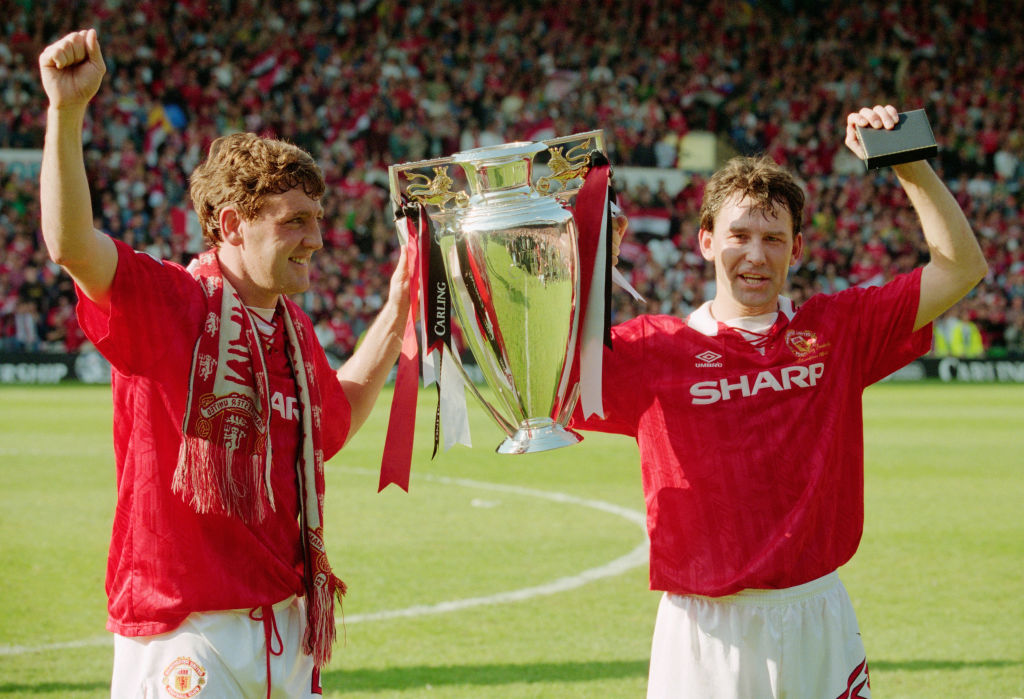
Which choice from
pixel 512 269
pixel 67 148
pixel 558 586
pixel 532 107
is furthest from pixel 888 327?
pixel 532 107

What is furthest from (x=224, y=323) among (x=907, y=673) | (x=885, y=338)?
(x=907, y=673)

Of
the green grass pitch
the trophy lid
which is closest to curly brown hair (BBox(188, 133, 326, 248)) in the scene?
the trophy lid

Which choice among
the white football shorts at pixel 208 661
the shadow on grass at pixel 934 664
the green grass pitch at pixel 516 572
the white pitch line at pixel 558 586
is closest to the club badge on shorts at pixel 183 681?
the white football shorts at pixel 208 661

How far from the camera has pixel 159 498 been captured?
2.37m

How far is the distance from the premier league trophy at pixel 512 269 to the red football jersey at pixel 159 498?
0.53m

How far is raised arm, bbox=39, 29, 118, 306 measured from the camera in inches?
81.8

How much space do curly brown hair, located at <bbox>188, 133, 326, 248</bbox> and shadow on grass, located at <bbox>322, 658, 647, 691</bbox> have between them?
2548 mm

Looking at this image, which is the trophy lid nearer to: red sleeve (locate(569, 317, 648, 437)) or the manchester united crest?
red sleeve (locate(569, 317, 648, 437))

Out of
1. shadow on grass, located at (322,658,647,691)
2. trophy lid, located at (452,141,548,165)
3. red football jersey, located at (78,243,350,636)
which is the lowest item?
shadow on grass, located at (322,658,647,691)

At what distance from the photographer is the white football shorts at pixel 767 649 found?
2.56 meters

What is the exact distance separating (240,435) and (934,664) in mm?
3559

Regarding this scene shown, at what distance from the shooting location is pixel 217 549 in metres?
2.39

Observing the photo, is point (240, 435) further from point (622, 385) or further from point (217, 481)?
point (622, 385)

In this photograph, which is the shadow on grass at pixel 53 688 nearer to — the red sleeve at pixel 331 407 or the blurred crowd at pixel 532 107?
the red sleeve at pixel 331 407
